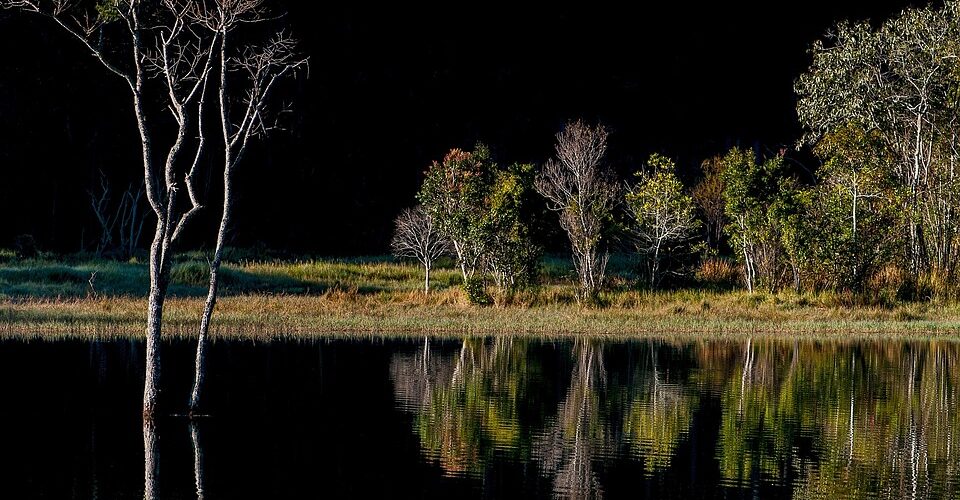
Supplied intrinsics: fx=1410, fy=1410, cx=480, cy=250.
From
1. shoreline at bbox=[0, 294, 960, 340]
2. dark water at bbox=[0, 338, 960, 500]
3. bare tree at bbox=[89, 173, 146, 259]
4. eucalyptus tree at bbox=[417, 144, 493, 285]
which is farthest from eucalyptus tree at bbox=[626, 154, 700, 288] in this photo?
bare tree at bbox=[89, 173, 146, 259]

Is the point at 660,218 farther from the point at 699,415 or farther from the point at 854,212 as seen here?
the point at 699,415

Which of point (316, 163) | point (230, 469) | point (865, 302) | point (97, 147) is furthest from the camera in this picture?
point (316, 163)

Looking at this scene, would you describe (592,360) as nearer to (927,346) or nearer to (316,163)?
(927,346)

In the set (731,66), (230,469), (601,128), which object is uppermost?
(731,66)

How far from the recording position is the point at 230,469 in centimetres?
2158

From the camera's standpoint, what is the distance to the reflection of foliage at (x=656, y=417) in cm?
2369

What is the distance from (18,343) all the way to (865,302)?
31.5 m

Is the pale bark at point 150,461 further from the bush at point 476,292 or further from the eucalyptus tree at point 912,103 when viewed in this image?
the eucalyptus tree at point 912,103

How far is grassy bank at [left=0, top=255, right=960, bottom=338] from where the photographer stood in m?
46.6

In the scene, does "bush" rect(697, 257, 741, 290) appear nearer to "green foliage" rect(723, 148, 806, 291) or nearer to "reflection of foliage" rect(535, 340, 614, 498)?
"green foliage" rect(723, 148, 806, 291)

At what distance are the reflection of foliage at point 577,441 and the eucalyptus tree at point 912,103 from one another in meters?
27.2

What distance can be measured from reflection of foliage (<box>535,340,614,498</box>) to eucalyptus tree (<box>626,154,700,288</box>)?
1019 inches

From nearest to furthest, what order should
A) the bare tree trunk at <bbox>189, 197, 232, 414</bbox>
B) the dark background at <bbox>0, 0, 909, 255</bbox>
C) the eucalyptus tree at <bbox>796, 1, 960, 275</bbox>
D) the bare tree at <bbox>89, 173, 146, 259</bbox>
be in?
1. the bare tree trunk at <bbox>189, 197, 232, 414</bbox>
2. the eucalyptus tree at <bbox>796, 1, 960, 275</bbox>
3. the bare tree at <bbox>89, 173, 146, 259</bbox>
4. the dark background at <bbox>0, 0, 909, 255</bbox>

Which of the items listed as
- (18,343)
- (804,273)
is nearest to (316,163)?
(804,273)
